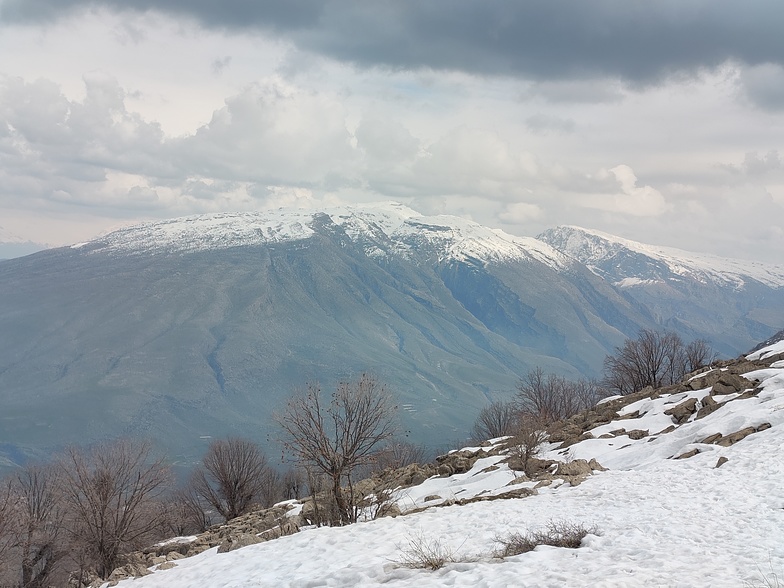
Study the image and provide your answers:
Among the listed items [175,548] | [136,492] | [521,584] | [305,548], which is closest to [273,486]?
[136,492]

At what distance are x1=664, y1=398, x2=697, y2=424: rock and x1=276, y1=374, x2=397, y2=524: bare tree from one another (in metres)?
15.1

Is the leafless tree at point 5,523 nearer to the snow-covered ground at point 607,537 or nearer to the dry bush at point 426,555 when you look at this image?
the snow-covered ground at point 607,537

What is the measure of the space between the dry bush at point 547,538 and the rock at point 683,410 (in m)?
18.6

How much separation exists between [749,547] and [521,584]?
497cm

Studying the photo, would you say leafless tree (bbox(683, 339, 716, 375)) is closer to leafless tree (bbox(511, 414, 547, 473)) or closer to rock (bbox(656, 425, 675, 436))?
rock (bbox(656, 425, 675, 436))

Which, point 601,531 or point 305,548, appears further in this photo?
point 305,548

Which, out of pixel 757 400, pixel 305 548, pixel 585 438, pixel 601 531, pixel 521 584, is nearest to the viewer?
pixel 521 584

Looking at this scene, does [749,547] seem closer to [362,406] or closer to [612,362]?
[362,406]

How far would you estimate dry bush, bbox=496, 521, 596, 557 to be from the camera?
1381 centimetres

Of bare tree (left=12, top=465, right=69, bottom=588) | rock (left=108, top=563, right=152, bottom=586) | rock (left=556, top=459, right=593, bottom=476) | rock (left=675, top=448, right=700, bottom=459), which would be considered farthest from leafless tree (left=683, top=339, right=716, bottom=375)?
bare tree (left=12, top=465, right=69, bottom=588)

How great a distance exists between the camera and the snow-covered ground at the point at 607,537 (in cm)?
1185

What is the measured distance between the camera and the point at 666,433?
29.1 m

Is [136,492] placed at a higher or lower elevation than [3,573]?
higher

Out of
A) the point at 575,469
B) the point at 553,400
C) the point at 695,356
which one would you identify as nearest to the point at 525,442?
the point at 575,469
